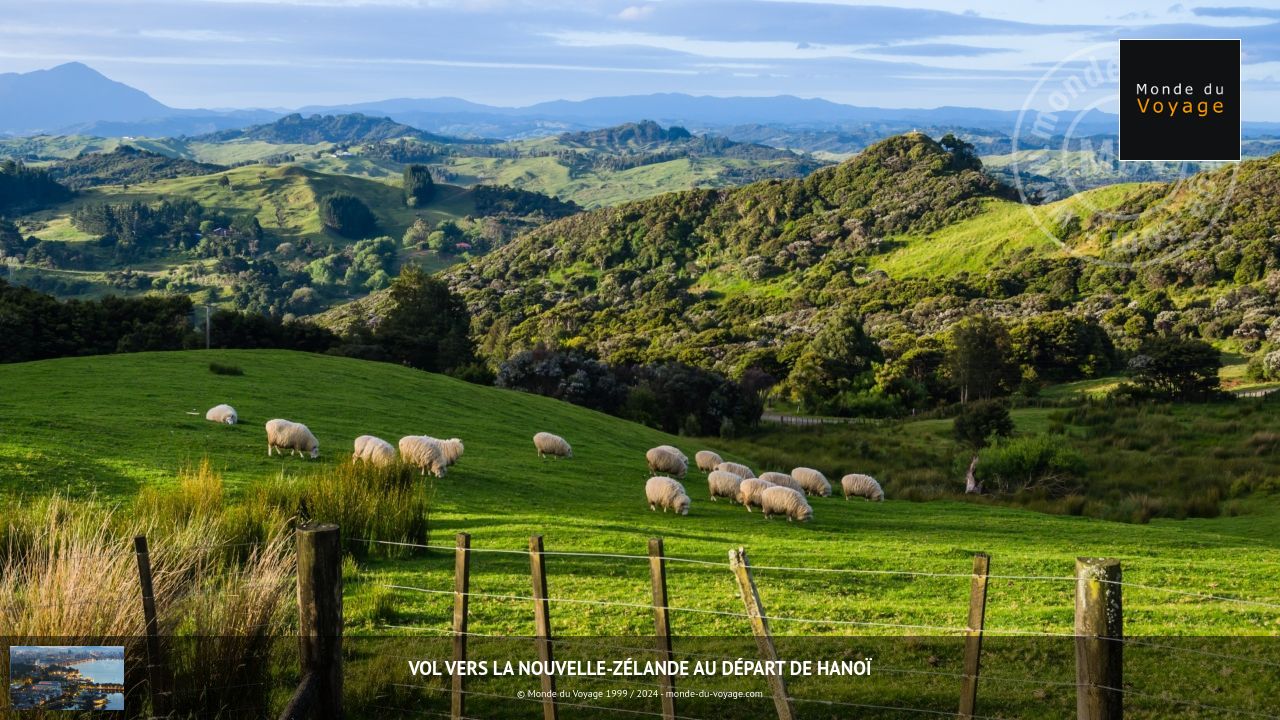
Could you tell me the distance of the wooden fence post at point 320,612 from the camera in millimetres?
6637

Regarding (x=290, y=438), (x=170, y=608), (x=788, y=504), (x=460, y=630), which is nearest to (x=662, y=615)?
(x=460, y=630)

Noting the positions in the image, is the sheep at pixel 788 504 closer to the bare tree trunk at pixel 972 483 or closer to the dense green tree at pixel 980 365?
the bare tree trunk at pixel 972 483

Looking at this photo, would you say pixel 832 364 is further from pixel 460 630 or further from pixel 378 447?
pixel 460 630

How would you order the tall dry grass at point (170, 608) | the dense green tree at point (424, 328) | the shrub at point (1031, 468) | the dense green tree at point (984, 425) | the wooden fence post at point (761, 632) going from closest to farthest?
1. the wooden fence post at point (761, 632)
2. the tall dry grass at point (170, 608)
3. the shrub at point (1031, 468)
4. the dense green tree at point (984, 425)
5. the dense green tree at point (424, 328)

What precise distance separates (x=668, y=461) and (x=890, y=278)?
100449 mm

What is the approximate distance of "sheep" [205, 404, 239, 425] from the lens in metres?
24.1

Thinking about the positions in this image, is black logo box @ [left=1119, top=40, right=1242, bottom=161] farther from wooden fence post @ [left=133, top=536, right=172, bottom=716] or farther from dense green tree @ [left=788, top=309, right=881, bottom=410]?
dense green tree @ [left=788, top=309, right=881, bottom=410]

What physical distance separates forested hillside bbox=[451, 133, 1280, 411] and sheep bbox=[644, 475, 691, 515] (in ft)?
Result: 144

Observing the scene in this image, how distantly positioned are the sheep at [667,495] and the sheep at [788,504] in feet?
5.50

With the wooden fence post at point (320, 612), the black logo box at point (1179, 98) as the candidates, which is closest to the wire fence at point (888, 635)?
the wooden fence post at point (320, 612)

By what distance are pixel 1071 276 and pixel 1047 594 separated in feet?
318

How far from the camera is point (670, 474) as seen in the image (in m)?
25.7

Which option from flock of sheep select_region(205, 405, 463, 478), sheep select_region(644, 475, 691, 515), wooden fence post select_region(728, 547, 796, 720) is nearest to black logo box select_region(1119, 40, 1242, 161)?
sheep select_region(644, 475, 691, 515)

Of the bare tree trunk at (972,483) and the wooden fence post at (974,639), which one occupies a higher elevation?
the wooden fence post at (974,639)
